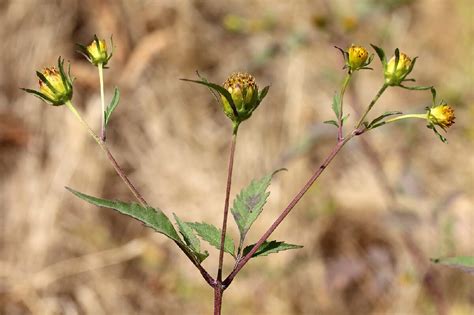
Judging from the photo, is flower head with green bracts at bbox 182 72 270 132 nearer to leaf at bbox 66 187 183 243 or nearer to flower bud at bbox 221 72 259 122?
flower bud at bbox 221 72 259 122

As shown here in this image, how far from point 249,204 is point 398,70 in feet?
0.95

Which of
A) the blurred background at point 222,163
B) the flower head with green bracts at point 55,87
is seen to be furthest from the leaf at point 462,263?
the blurred background at point 222,163

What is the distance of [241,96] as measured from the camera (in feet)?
3.09

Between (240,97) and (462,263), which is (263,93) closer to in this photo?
Result: (240,97)

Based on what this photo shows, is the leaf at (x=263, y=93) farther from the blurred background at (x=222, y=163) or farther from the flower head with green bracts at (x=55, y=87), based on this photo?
the blurred background at (x=222, y=163)

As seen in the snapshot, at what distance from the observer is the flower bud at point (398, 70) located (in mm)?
979

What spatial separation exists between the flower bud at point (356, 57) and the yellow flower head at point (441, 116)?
0.12 metres

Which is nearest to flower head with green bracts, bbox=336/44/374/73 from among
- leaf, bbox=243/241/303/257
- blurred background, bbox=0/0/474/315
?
leaf, bbox=243/241/303/257

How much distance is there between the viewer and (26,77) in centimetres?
344

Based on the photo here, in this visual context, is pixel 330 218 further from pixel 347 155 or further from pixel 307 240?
pixel 347 155

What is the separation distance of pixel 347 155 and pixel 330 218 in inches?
23.3

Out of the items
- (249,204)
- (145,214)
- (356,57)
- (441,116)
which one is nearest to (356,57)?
(356,57)

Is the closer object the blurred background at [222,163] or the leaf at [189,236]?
the leaf at [189,236]

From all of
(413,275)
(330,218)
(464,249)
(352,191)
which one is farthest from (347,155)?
(413,275)
